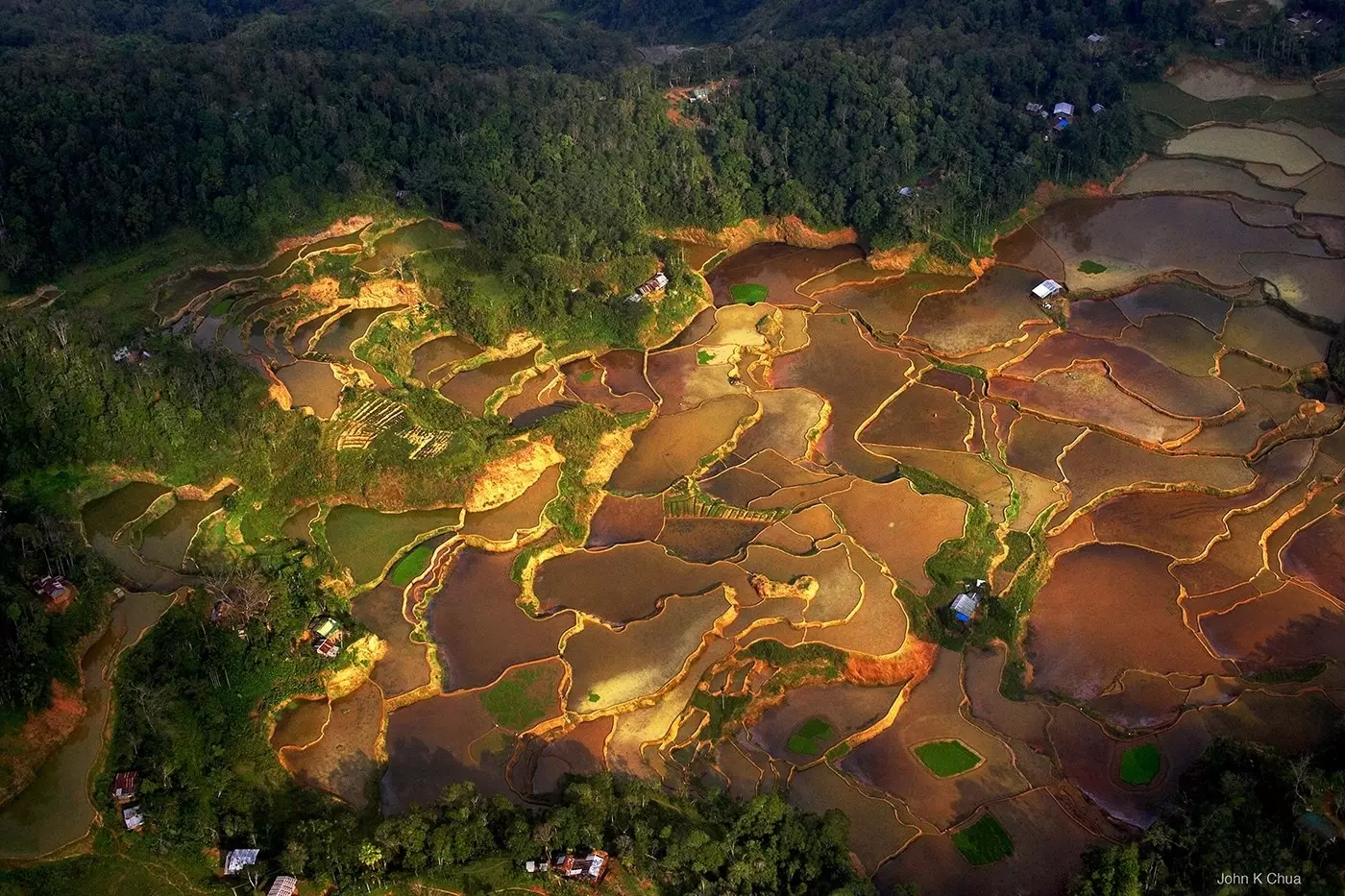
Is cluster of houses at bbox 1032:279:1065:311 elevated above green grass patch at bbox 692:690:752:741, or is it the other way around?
cluster of houses at bbox 1032:279:1065:311

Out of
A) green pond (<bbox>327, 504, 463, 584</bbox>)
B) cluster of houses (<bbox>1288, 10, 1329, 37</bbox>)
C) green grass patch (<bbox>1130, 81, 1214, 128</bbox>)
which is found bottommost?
green pond (<bbox>327, 504, 463, 584</bbox>)

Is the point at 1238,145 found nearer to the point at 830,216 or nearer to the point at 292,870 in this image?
the point at 830,216

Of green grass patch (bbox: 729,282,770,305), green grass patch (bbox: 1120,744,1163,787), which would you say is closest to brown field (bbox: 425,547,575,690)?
green grass patch (bbox: 1120,744,1163,787)

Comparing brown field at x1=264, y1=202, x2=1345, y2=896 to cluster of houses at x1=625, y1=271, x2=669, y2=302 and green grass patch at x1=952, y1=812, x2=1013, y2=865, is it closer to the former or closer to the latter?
green grass patch at x1=952, y1=812, x2=1013, y2=865

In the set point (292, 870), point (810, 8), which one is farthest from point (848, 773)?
point (810, 8)

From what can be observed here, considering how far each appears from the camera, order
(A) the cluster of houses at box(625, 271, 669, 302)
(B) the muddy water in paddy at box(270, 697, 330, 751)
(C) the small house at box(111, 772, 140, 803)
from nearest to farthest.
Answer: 1. (C) the small house at box(111, 772, 140, 803)
2. (B) the muddy water in paddy at box(270, 697, 330, 751)
3. (A) the cluster of houses at box(625, 271, 669, 302)

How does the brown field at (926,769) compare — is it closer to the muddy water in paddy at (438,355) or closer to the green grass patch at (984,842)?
the green grass patch at (984,842)
